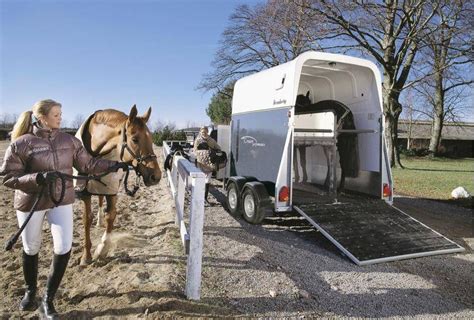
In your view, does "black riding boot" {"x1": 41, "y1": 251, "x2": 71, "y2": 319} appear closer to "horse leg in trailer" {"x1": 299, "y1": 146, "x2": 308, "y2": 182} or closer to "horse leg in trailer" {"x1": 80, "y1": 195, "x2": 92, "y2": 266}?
"horse leg in trailer" {"x1": 80, "y1": 195, "x2": 92, "y2": 266}

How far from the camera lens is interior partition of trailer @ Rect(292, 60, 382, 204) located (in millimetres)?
6879

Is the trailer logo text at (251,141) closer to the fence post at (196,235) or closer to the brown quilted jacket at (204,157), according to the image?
the brown quilted jacket at (204,157)

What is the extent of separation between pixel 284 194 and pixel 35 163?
4.00 m

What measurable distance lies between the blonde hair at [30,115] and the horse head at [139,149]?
3.32 ft

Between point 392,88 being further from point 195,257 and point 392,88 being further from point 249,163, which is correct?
point 195,257

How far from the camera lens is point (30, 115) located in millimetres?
3186

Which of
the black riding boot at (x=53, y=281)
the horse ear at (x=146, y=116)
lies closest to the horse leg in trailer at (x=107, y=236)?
the horse ear at (x=146, y=116)

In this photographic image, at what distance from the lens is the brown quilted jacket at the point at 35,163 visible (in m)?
3.00

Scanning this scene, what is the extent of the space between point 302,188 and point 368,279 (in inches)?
165

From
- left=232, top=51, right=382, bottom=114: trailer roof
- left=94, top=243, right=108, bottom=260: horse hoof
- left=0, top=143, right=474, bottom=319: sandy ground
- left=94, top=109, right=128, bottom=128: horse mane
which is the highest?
left=232, top=51, right=382, bottom=114: trailer roof

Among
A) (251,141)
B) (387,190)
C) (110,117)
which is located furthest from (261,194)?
(110,117)

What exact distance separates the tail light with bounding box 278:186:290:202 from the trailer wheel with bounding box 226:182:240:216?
1.46 metres

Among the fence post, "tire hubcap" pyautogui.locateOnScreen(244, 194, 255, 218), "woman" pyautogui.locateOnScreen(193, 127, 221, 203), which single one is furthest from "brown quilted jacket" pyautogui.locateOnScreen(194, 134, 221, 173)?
the fence post

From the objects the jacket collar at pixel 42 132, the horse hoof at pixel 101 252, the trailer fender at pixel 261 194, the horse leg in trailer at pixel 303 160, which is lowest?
the horse hoof at pixel 101 252
